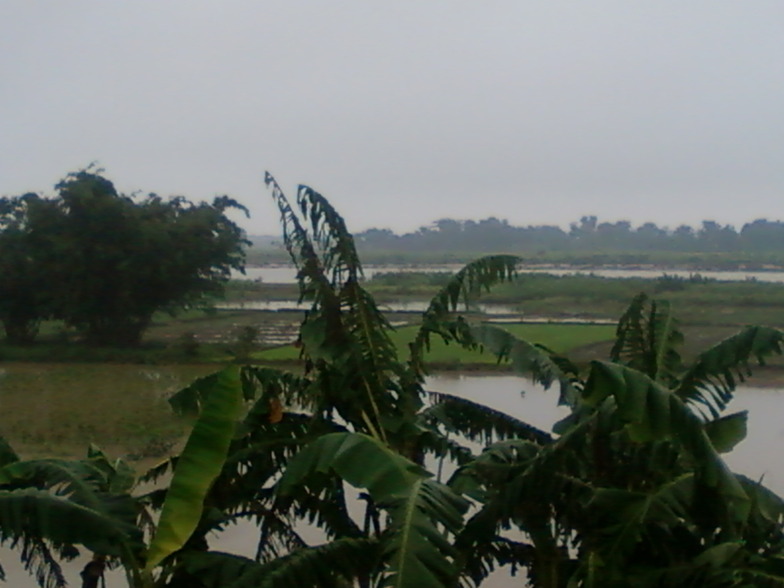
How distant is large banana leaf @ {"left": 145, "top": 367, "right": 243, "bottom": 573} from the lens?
356 cm

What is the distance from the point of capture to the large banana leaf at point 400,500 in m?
2.99

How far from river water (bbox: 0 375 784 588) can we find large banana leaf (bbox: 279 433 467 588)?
2386 millimetres

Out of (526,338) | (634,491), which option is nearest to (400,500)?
(634,491)

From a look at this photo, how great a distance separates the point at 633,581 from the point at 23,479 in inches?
117

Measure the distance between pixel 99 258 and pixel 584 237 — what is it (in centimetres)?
4336

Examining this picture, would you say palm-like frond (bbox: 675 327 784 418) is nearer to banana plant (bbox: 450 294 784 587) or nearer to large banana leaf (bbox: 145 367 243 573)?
banana plant (bbox: 450 294 784 587)

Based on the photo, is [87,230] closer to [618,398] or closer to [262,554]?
[262,554]

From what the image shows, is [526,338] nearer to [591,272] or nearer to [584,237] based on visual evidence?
[591,272]

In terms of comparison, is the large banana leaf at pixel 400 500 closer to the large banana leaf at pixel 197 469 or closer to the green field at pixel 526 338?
the large banana leaf at pixel 197 469

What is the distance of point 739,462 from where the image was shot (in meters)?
8.77

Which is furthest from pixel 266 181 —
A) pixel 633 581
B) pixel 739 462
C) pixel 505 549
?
pixel 739 462

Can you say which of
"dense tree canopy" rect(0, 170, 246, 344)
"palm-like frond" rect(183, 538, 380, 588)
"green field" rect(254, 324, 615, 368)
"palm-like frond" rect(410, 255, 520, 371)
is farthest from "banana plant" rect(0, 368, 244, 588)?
"dense tree canopy" rect(0, 170, 246, 344)

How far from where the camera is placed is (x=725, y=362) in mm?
3861

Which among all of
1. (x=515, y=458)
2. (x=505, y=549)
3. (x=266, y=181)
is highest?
(x=266, y=181)
